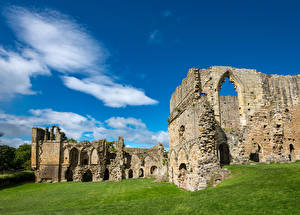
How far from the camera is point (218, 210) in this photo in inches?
219

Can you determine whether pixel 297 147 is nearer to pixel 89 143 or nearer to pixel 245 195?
pixel 245 195

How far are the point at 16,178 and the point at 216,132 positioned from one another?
22.6 m

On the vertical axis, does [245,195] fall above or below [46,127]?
below

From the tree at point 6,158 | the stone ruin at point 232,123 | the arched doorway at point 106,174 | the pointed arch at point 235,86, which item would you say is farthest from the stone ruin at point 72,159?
the tree at point 6,158

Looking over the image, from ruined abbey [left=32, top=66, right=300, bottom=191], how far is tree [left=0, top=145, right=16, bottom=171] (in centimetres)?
1386

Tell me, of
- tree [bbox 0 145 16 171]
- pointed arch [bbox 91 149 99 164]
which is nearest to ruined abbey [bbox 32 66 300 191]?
pointed arch [bbox 91 149 99 164]

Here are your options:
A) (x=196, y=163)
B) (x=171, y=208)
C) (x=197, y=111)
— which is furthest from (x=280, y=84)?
(x=171, y=208)

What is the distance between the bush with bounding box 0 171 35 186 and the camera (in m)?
23.0

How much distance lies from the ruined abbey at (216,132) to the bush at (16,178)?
4.08ft

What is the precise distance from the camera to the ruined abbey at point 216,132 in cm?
1243

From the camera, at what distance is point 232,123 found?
70.6 feet

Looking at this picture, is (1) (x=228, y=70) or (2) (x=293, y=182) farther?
(1) (x=228, y=70)

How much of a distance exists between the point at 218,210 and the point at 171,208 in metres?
1.75

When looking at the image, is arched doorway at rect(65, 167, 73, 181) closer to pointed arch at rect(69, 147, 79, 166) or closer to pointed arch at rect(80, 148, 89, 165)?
pointed arch at rect(69, 147, 79, 166)
